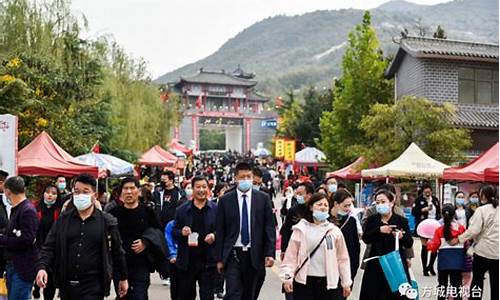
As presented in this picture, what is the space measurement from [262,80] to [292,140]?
111950 millimetres

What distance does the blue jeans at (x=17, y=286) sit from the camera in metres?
7.54

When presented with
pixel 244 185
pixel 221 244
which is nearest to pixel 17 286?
pixel 221 244

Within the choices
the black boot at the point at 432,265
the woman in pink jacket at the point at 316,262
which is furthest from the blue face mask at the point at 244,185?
the black boot at the point at 432,265

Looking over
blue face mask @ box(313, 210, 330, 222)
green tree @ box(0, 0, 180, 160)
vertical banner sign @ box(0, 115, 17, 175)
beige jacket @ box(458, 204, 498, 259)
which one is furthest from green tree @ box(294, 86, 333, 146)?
blue face mask @ box(313, 210, 330, 222)

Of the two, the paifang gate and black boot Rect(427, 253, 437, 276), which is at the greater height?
the paifang gate

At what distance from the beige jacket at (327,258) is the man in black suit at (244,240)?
1269mm

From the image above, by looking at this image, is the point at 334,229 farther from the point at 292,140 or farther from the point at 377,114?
the point at 292,140

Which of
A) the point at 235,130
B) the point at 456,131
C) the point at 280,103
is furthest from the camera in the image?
the point at 235,130

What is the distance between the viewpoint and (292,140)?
47.4 m

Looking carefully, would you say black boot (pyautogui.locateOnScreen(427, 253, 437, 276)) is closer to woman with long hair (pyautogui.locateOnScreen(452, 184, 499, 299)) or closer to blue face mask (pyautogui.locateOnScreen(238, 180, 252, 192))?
woman with long hair (pyautogui.locateOnScreen(452, 184, 499, 299))

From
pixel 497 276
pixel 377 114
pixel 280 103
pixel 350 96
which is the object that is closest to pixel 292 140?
pixel 350 96

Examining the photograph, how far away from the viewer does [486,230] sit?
8.82 metres

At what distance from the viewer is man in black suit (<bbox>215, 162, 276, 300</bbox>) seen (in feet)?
26.0

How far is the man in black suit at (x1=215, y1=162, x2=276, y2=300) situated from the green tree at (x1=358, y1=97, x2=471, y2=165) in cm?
1670
